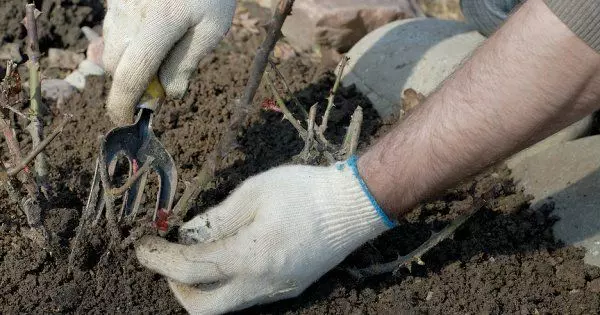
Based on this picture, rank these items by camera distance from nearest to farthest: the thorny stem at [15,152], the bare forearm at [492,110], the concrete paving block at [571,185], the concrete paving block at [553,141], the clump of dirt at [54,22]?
the bare forearm at [492,110] < the thorny stem at [15,152] < the concrete paving block at [571,185] < the concrete paving block at [553,141] < the clump of dirt at [54,22]

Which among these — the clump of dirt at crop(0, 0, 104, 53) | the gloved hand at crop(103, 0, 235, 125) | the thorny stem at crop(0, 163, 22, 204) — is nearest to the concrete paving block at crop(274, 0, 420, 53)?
the clump of dirt at crop(0, 0, 104, 53)

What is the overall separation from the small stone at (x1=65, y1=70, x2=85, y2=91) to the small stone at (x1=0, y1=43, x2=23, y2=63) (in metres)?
0.23

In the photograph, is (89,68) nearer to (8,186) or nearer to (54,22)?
(54,22)

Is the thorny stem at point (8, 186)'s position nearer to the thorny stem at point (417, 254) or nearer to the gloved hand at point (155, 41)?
the gloved hand at point (155, 41)

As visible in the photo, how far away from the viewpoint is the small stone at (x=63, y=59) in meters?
3.32

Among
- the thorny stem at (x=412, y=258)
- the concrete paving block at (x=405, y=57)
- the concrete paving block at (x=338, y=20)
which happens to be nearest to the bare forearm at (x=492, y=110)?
the thorny stem at (x=412, y=258)

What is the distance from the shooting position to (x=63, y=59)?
131 inches

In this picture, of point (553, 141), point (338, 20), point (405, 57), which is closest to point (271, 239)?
point (553, 141)

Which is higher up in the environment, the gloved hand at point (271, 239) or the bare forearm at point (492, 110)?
the bare forearm at point (492, 110)

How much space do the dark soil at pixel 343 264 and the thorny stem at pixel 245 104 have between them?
20 centimetres

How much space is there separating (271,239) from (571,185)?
119 centimetres

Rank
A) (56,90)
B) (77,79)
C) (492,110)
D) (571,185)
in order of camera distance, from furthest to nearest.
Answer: (77,79)
(56,90)
(571,185)
(492,110)

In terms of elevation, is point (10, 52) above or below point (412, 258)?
below

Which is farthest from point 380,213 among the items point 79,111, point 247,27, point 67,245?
point 247,27
